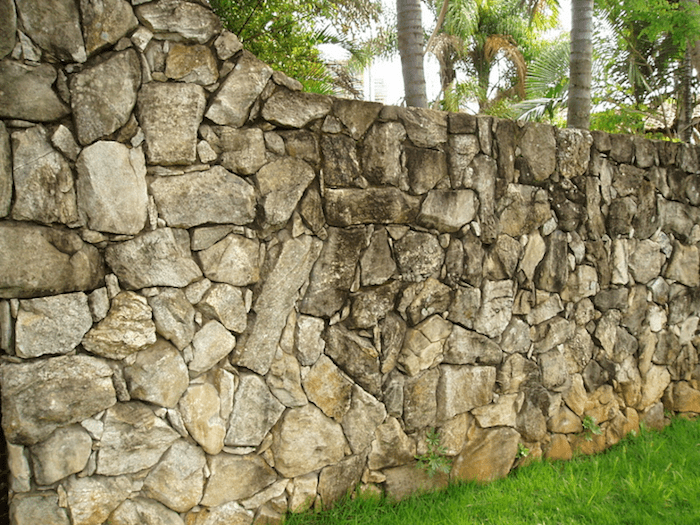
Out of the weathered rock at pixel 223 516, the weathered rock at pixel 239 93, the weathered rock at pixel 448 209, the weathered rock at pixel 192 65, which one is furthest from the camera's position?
the weathered rock at pixel 448 209

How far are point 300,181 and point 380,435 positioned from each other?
154 cm

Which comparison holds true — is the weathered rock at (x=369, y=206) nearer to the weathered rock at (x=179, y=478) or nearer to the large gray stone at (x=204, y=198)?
the large gray stone at (x=204, y=198)

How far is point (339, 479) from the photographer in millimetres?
2973

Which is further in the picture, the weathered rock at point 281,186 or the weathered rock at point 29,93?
the weathered rock at point 281,186

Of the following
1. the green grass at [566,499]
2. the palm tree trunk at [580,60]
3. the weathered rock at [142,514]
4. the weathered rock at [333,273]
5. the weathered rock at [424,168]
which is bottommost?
the green grass at [566,499]

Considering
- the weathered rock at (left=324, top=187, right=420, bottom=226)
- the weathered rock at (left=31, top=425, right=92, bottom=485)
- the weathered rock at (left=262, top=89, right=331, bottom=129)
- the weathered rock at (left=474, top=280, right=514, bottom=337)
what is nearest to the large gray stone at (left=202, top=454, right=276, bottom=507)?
the weathered rock at (left=31, top=425, right=92, bottom=485)

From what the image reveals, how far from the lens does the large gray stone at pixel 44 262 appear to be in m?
2.07

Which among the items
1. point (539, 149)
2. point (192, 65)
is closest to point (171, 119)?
point (192, 65)

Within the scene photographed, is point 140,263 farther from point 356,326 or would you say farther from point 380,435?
point 380,435

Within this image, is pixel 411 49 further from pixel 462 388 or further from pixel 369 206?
pixel 462 388

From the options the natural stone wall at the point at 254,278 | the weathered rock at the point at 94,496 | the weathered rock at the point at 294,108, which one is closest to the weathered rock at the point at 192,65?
the natural stone wall at the point at 254,278

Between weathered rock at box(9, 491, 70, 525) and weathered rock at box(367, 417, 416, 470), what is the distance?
62.6 inches

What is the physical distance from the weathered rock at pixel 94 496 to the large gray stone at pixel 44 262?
857 millimetres

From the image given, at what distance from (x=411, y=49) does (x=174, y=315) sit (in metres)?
3.32
